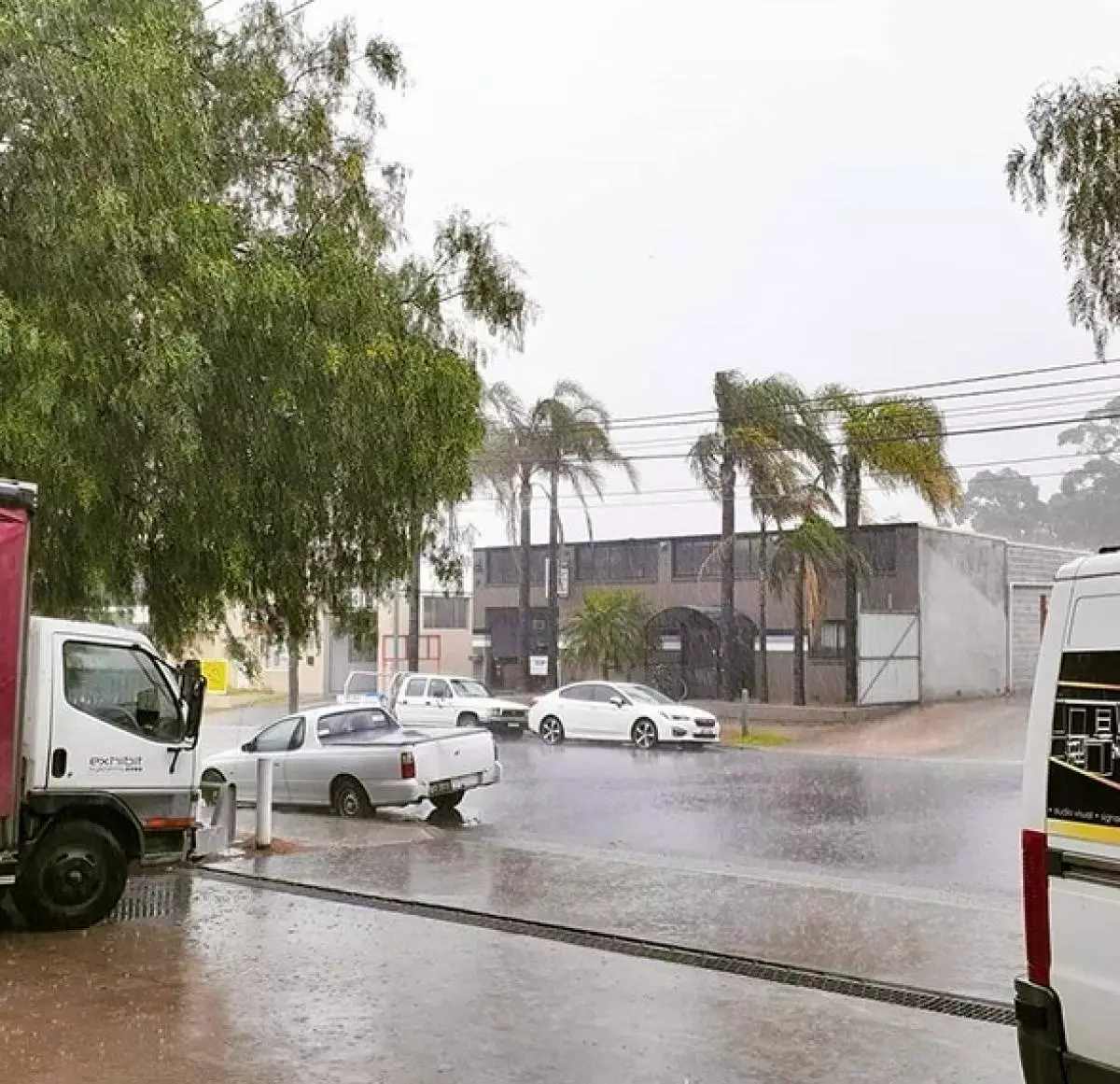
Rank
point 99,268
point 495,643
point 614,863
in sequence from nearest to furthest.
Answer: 1. point 99,268
2. point 614,863
3. point 495,643

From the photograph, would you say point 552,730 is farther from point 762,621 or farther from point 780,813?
point 780,813

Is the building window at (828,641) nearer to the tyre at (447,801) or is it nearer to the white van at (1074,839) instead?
the tyre at (447,801)

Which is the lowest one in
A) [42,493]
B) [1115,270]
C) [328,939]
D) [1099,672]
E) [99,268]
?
[328,939]

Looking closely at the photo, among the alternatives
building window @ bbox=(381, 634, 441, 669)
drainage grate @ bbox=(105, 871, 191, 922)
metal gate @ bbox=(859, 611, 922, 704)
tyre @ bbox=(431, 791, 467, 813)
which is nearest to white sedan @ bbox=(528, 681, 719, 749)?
metal gate @ bbox=(859, 611, 922, 704)

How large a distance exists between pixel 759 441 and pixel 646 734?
33.8 ft

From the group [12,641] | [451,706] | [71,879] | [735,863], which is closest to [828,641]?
[451,706]

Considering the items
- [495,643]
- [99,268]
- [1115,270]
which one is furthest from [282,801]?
[495,643]

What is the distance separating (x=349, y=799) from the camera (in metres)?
16.7

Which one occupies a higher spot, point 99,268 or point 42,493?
point 99,268

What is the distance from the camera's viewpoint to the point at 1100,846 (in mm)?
4324

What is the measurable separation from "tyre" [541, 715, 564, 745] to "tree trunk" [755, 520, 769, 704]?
9811mm

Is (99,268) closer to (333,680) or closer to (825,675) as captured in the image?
(825,675)

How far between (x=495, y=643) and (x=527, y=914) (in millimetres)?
36158

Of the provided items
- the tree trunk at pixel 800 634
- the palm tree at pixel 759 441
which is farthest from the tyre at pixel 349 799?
the tree trunk at pixel 800 634
